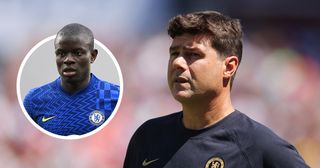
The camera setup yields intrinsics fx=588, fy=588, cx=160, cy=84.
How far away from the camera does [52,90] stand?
353cm

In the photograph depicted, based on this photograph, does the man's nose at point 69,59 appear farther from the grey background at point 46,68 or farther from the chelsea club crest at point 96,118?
the chelsea club crest at point 96,118

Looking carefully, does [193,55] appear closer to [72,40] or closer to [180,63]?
[180,63]

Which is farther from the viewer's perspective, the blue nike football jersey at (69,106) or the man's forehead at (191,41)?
the blue nike football jersey at (69,106)

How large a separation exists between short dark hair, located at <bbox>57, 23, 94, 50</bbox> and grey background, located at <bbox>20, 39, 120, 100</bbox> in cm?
4

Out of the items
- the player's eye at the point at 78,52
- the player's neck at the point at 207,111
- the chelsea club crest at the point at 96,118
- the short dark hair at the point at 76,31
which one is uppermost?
the short dark hair at the point at 76,31

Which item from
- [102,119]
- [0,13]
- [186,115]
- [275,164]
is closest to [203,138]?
[186,115]

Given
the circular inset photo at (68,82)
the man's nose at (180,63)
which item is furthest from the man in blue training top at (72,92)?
the man's nose at (180,63)

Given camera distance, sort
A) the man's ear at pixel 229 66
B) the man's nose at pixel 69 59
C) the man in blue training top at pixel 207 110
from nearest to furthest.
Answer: the man in blue training top at pixel 207 110 < the man's ear at pixel 229 66 < the man's nose at pixel 69 59

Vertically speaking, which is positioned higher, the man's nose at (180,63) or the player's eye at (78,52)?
the player's eye at (78,52)

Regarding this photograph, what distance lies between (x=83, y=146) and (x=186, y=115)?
1.47 meters

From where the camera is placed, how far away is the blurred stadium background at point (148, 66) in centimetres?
353

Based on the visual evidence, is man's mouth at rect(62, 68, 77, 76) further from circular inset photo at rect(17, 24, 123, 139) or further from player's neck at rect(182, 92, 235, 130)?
player's neck at rect(182, 92, 235, 130)

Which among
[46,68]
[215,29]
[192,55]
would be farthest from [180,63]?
[46,68]

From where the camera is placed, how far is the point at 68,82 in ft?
11.6
